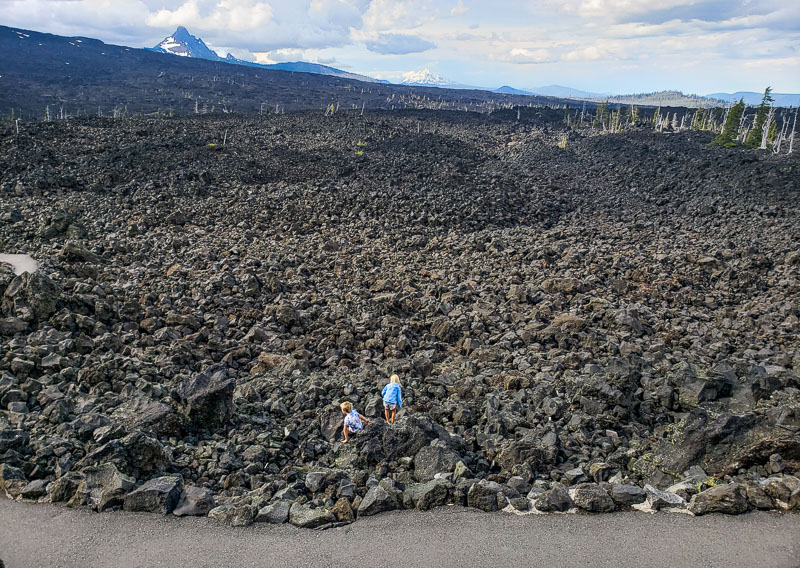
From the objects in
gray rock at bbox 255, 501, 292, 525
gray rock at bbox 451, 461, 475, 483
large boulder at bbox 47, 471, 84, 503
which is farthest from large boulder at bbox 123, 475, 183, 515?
gray rock at bbox 451, 461, 475, 483

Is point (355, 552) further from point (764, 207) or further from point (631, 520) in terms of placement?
point (764, 207)

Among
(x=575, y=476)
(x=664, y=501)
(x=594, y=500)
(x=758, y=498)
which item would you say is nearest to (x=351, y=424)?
(x=575, y=476)

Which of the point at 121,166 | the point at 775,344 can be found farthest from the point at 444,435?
the point at 121,166

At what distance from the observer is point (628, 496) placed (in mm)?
8562

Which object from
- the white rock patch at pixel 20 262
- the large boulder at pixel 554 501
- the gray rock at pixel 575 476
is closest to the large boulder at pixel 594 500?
the large boulder at pixel 554 501

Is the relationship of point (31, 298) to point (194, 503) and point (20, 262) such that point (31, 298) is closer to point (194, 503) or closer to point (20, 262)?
Answer: point (20, 262)

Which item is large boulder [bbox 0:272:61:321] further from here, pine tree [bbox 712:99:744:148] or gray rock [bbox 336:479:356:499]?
pine tree [bbox 712:99:744:148]

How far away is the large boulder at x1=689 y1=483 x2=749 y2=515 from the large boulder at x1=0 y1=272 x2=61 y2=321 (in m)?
17.3

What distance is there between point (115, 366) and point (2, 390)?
7.64 feet

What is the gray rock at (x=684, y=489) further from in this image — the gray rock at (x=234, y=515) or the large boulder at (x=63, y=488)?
the large boulder at (x=63, y=488)

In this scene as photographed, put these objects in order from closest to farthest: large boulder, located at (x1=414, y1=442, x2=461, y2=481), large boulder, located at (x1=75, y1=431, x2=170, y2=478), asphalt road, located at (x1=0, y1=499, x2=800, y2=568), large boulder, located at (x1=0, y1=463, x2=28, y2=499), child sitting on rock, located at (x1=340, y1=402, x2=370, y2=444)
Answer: asphalt road, located at (x1=0, y1=499, x2=800, y2=568), large boulder, located at (x1=0, y1=463, x2=28, y2=499), large boulder, located at (x1=75, y1=431, x2=170, y2=478), large boulder, located at (x1=414, y1=442, x2=461, y2=481), child sitting on rock, located at (x1=340, y1=402, x2=370, y2=444)

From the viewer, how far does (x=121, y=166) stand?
37031 mm

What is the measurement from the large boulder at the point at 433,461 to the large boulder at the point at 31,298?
12559 mm

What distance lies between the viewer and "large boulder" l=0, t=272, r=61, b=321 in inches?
606
